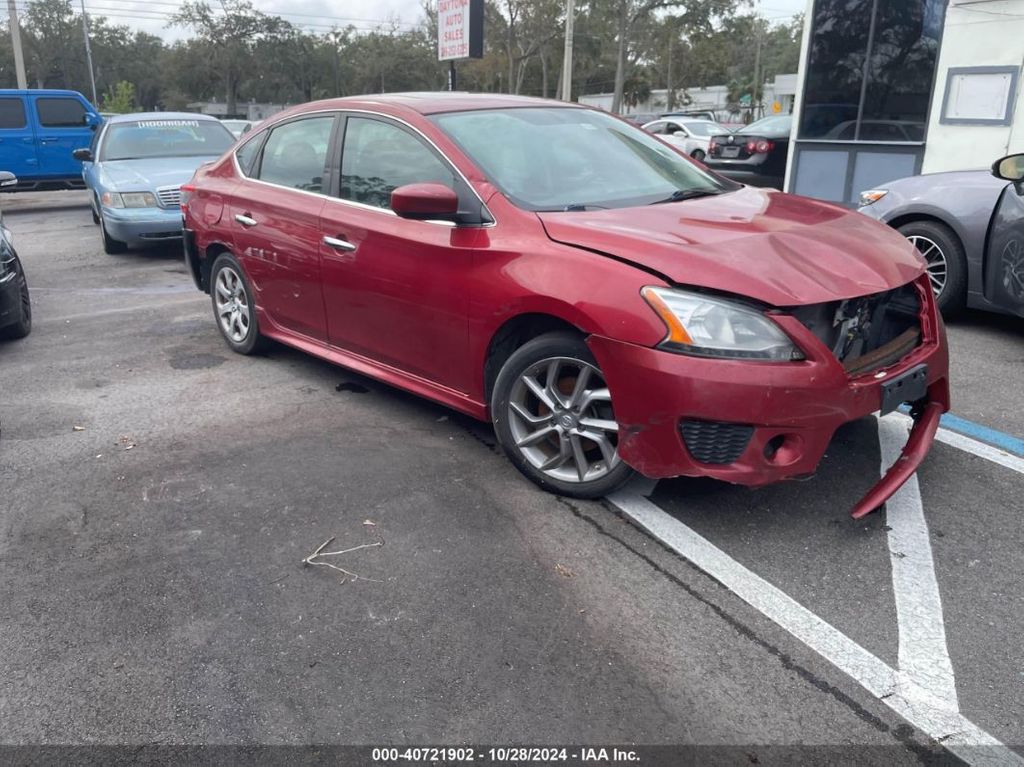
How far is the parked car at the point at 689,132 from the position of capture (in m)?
23.9

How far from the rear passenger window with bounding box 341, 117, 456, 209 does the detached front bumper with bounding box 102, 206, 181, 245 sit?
589 cm

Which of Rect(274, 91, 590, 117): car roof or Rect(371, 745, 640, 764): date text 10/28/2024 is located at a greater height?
Rect(274, 91, 590, 117): car roof

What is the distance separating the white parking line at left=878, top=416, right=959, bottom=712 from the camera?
2.53 m

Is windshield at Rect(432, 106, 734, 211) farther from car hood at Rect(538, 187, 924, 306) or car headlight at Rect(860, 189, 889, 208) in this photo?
car headlight at Rect(860, 189, 889, 208)

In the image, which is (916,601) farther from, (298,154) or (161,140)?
(161,140)

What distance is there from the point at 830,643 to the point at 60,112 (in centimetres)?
1663

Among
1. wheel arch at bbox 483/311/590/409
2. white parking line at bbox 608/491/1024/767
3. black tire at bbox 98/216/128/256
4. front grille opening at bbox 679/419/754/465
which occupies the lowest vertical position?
black tire at bbox 98/216/128/256

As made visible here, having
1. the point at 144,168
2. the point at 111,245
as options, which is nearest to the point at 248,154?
the point at 144,168

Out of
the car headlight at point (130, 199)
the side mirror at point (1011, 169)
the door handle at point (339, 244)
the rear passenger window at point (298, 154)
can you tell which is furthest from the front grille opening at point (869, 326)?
the car headlight at point (130, 199)

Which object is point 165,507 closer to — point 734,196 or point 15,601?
point 15,601

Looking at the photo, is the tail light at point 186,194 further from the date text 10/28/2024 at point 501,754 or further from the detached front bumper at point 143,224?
the date text 10/28/2024 at point 501,754

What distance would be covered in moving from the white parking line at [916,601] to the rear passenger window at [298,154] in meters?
3.27

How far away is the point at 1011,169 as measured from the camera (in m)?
5.34

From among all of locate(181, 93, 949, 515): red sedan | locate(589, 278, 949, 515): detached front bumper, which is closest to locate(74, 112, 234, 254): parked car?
locate(181, 93, 949, 515): red sedan
